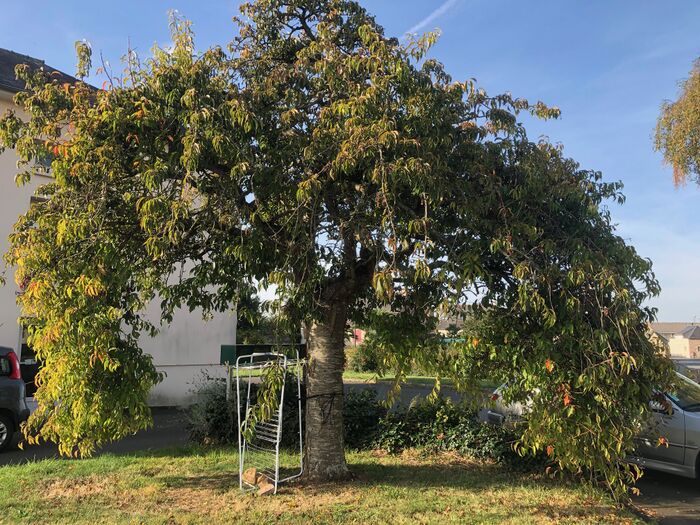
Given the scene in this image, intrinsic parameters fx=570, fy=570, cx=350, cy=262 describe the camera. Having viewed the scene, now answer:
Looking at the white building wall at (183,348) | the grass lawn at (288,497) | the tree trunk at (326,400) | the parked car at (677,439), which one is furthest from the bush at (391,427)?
the white building wall at (183,348)

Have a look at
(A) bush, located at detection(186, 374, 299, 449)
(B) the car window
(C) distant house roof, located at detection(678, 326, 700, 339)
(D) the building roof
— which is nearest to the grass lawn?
(A) bush, located at detection(186, 374, 299, 449)

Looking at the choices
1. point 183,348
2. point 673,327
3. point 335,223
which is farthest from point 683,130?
point 673,327

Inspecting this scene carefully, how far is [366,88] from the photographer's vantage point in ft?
18.1

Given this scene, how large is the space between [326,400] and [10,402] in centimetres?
568

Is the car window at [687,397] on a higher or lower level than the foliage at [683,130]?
lower

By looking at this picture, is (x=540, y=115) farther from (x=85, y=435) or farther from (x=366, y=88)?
(x=85, y=435)

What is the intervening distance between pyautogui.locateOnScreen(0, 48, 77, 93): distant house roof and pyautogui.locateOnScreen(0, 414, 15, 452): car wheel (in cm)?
670

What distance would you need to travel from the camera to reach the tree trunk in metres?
6.69

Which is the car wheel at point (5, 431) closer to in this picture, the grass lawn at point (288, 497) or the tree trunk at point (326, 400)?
the grass lawn at point (288, 497)

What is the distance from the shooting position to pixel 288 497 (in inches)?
243

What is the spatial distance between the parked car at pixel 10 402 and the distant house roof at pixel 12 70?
582 cm

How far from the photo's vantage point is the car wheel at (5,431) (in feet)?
29.4

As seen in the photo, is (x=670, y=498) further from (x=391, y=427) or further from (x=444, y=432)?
(x=391, y=427)

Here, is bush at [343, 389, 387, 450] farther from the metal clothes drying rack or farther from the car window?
the car window
